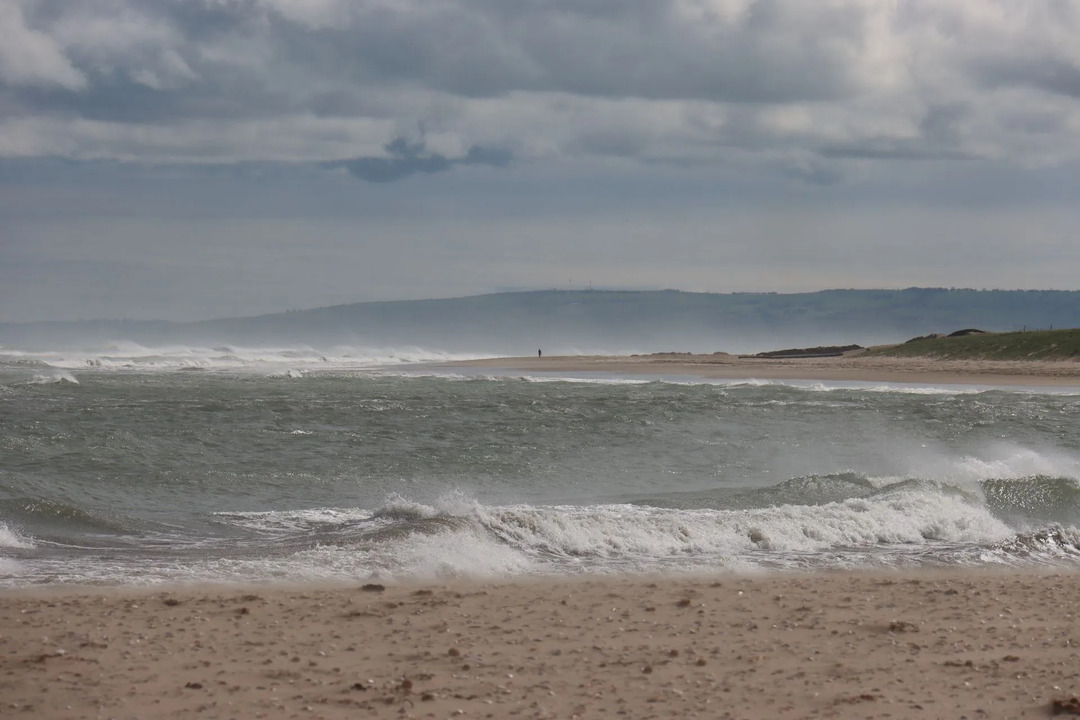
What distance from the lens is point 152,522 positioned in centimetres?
1257

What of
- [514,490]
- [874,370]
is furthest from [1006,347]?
[514,490]

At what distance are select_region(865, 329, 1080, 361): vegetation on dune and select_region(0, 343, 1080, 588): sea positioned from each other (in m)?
26.2

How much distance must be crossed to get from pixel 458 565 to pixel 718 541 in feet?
10.1

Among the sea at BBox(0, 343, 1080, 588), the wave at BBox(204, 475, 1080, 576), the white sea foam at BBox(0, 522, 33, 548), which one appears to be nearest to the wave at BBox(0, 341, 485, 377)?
the sea at BBox(0, 343, 1080, 588)

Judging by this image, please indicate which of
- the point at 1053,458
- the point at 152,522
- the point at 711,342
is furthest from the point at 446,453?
the point at 711,342

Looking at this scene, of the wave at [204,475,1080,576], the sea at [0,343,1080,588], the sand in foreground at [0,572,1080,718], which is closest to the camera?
the sand in foreground at [0,572,1080,718]

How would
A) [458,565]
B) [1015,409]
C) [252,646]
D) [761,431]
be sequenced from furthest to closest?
[1015,409]
[761,431]
[458,565]
[252,646]

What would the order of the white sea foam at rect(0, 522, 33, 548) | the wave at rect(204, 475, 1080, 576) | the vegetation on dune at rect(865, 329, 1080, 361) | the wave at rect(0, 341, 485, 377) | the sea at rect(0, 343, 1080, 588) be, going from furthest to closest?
the wave at rect(0, 341, 485, 377) < the vegetation on dune at rect(865, 329, 1080, 361) < the white sea foam at rect(0, 522, 33, 548) < the sea at rect(0, 343, 1080, 588) < the wave at rect(204, 475, 1080, 576)

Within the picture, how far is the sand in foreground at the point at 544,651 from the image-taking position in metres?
6.17

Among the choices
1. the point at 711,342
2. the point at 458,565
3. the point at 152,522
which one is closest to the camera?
the point at 458,565

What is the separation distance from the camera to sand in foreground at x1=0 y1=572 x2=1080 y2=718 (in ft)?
20.2

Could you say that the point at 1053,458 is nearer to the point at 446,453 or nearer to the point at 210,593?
the point at 446,453

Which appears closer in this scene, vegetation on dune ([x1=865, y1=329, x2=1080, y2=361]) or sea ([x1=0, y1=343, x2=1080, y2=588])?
sea ([x1=0, y1=343, x2=1080, y2=588])

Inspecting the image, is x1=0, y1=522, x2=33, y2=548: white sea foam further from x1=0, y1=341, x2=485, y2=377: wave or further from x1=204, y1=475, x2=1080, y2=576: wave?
x1=0, y1=341, x2=485, y2=377: wave
